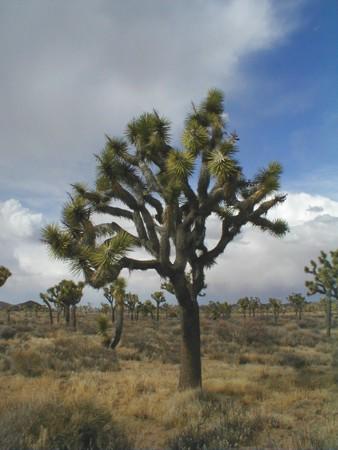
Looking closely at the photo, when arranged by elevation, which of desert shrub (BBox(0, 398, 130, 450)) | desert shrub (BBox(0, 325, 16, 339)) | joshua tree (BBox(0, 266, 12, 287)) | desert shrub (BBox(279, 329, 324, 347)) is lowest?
desert shrub (BBox(279, 329, 324, 347))

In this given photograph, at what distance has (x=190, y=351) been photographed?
982 centimetres

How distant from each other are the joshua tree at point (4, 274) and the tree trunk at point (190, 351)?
20.1 meters

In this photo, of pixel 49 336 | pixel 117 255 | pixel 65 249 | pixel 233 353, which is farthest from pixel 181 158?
pixel 49 336

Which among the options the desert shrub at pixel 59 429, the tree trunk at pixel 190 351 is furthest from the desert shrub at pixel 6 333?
the desert shrub at pixel 59 429

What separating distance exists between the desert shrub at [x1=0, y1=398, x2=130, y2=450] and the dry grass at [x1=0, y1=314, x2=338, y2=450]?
0.01 m

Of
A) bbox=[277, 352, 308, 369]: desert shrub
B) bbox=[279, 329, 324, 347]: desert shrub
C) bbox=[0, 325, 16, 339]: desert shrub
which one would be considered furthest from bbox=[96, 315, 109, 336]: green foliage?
bbox=[279, 329, 324, 347]: desert shrub

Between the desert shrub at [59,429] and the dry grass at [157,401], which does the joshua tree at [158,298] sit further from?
the desert shrub at [59,429]

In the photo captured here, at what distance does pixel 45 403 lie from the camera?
6086 millimetres

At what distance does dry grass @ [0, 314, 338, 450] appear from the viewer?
5512 millimetres

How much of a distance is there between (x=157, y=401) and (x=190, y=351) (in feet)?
5.06

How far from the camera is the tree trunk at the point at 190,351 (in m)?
9.62

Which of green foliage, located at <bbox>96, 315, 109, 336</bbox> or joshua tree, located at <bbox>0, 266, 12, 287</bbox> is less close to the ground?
joshua tree, located at <bbox>0, 266, 12, 287</bbox>

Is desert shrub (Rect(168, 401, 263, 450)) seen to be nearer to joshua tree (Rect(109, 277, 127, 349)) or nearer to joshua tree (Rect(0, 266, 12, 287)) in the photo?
joshua tree (Rect(109, 277, 127, 349))

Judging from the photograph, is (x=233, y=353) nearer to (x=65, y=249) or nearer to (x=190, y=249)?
(x=190, y=249)
